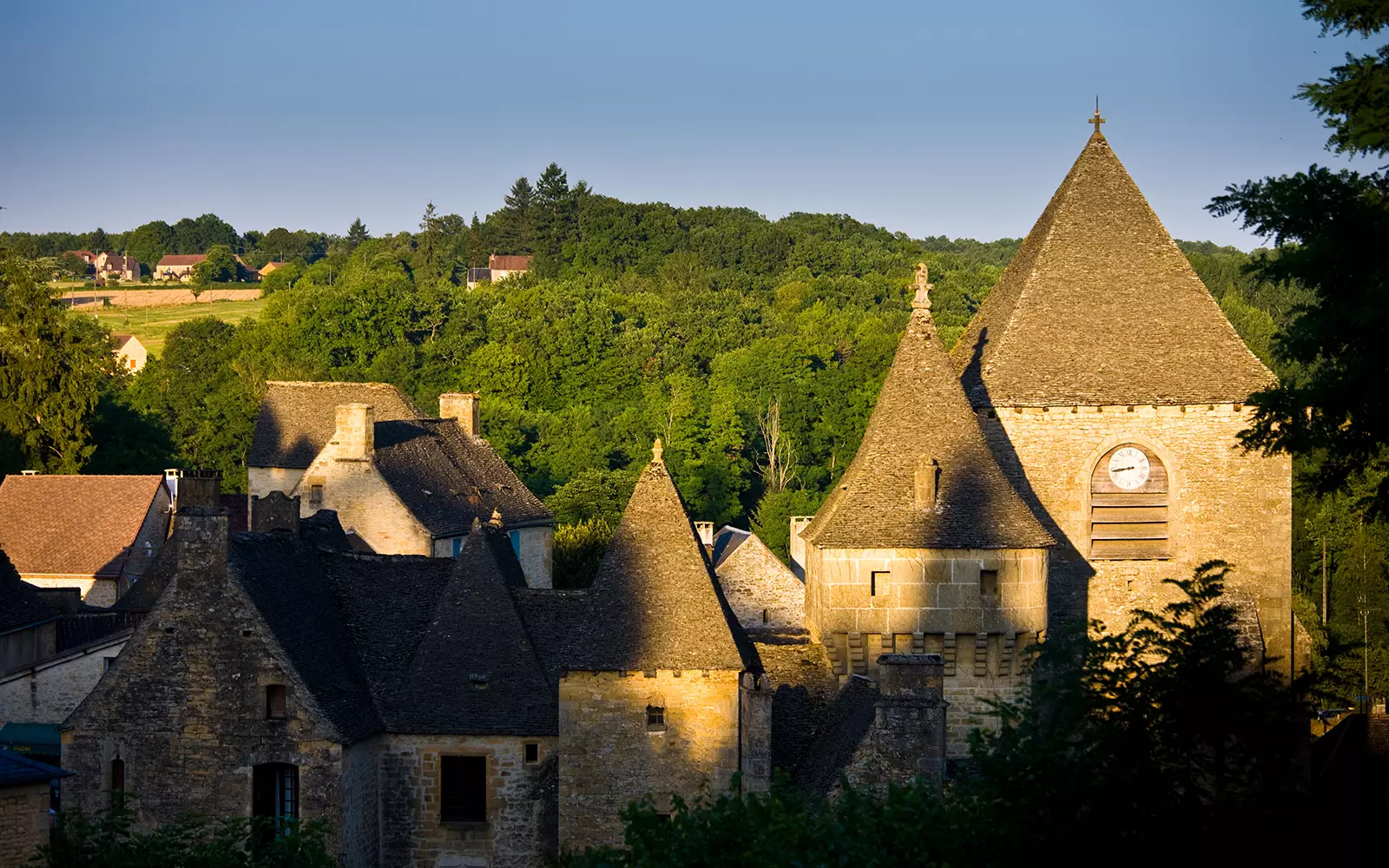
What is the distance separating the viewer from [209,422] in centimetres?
9644

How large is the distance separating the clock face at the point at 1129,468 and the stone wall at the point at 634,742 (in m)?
12.2

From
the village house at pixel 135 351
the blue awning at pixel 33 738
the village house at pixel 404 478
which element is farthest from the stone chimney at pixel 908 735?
the village house at pixel 135 351

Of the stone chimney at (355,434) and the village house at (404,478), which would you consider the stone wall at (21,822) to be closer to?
the village house at (404,478)

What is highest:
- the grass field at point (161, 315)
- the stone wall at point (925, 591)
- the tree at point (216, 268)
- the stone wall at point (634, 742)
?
the tree at point (216, 268)

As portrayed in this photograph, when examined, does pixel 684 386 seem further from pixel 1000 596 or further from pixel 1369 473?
→ pixel 1000 596

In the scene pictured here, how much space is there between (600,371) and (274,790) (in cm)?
8088

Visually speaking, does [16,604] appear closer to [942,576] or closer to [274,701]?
[274,701]

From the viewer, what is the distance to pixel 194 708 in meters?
31.5

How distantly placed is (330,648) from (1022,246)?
63.2 ft

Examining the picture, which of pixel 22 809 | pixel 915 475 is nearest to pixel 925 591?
pixel 915 475

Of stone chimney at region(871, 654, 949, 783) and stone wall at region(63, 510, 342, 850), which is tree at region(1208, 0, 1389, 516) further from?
stone wall at region(63, 510, 342, 850)

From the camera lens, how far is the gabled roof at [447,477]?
5581cm

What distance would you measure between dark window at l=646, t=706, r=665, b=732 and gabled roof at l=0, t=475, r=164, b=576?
3485 centimetres

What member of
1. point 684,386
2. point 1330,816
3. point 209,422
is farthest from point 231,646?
point 684,386
